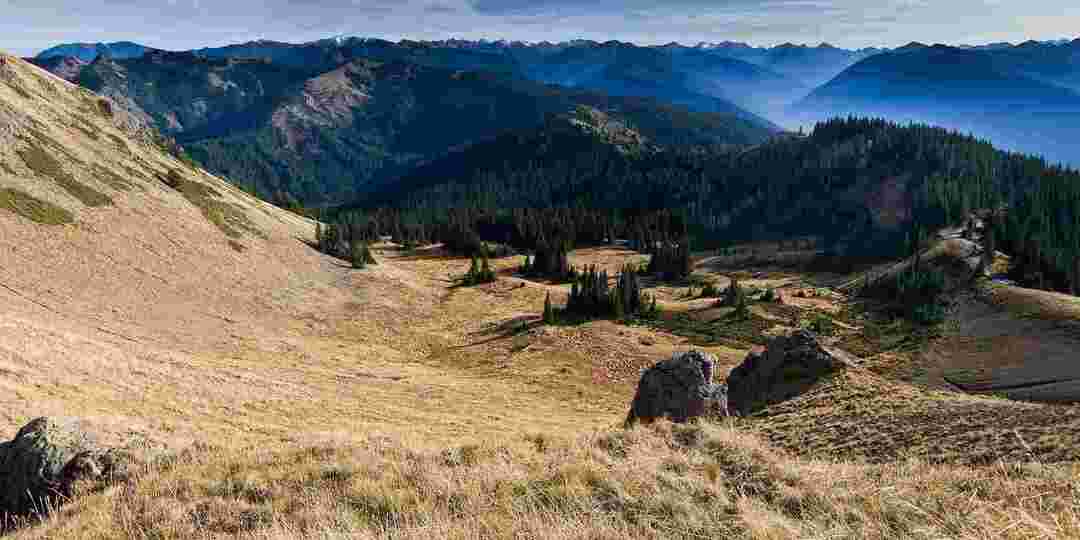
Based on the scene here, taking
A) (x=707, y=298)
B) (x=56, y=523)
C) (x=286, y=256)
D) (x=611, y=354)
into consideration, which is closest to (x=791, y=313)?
(x=707, y=298)

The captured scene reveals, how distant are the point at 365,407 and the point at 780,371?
27.1m

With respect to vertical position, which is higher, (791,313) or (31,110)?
(31,110)

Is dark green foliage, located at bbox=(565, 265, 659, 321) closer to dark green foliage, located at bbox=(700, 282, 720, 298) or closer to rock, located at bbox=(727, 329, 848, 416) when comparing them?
dark green foliage, located at bbox=(700, 282, 720, 298)

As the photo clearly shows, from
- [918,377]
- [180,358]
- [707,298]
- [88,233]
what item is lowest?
[707,298]

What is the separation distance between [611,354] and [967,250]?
103m

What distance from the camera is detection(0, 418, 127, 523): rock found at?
13.9 meters

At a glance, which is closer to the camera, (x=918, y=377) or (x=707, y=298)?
(x=918, y=377)

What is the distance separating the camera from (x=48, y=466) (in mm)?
14258

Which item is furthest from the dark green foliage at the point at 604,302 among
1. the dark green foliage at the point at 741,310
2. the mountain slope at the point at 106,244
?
the mountain slope at the point at 106,244

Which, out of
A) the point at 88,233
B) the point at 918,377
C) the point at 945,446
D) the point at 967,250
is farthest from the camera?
the point at 967,250

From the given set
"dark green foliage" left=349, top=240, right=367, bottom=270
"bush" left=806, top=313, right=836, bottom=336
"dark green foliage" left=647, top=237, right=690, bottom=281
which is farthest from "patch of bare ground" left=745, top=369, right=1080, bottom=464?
"dark green foliage" left=647, top=237, right=690, bottom=281

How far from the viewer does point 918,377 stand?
176 feet

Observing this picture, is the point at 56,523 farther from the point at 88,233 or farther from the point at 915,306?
the point at 915,306

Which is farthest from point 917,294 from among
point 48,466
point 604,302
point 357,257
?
point 48,466
